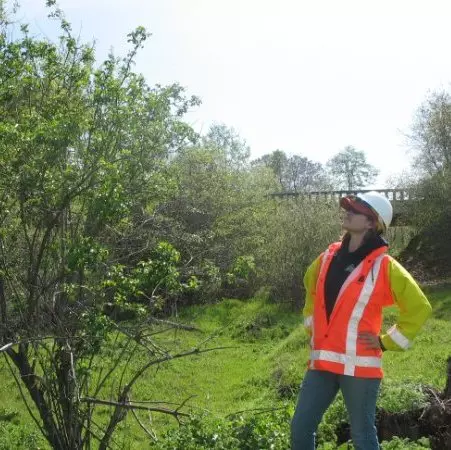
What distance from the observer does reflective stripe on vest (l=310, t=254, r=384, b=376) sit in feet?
13.2

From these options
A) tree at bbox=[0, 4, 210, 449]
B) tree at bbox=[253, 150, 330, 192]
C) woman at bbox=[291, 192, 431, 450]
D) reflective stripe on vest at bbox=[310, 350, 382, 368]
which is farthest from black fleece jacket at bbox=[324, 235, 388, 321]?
tree at bbox=[253, 150, 330, 192]

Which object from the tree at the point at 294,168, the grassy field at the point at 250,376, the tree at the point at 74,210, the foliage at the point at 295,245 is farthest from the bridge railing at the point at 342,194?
the tree at the point at 294,168

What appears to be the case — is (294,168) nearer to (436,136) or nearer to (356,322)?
(436,136)

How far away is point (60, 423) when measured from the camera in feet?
22.4

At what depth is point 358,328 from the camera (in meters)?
4.08

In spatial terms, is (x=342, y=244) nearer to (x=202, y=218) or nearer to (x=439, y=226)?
(x=202, y=218)

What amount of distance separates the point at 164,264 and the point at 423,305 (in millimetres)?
2650

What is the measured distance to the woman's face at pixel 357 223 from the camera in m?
4.31

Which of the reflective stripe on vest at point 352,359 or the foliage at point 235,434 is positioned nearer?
the reflective stripe on vest at point 352,359

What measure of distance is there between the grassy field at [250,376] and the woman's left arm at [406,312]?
1.68 m

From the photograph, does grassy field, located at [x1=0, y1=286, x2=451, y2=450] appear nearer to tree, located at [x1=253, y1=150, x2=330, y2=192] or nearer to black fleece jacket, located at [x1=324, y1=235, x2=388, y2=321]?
black fleece jacket, located at [x1=324, y1=235, x2=388, y2=321]

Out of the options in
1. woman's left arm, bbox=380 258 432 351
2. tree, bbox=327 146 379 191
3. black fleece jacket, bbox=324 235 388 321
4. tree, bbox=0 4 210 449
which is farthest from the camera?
tree, bbox=327 146 379 191

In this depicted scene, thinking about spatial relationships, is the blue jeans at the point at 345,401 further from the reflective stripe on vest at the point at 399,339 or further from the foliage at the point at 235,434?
the foliage at the point at 235,434

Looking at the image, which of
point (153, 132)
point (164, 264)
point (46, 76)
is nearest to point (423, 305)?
point (164, 264)
